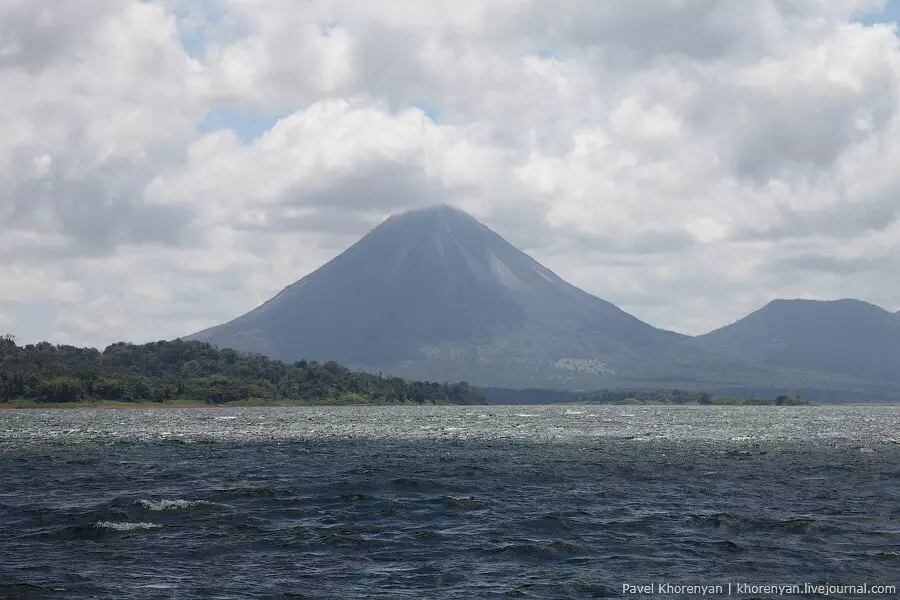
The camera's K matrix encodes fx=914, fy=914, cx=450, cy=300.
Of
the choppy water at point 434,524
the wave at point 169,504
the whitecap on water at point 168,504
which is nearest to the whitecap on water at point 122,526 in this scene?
the choppy water at point 434,524

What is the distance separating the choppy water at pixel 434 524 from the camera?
36.8m

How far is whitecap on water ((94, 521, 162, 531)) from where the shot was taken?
4663 centimetres

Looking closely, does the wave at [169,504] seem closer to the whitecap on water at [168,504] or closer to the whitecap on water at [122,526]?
the whitecap on water at [168,504]

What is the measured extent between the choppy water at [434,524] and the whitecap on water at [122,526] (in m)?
0.10

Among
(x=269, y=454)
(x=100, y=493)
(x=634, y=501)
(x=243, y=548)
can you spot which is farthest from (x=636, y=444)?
(x=243, y=548)

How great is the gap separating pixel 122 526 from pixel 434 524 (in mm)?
16179

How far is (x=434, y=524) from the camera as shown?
48969 mm

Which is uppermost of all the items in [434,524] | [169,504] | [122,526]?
[169,504]

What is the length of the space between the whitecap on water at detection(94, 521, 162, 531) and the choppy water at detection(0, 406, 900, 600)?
10cm

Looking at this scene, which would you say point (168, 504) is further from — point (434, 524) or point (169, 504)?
point (434, 524)

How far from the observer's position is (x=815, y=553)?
41.2 meters

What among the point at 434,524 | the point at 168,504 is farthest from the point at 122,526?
the point at 434,524

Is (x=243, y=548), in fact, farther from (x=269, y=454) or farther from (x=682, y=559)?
(x=269, y=454)

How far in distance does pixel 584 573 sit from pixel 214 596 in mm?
14911
